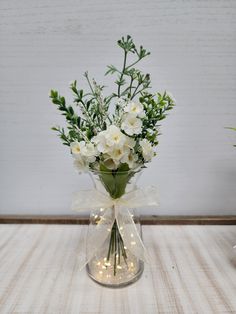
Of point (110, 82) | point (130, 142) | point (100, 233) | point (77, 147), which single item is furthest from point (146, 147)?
point (110, 82)

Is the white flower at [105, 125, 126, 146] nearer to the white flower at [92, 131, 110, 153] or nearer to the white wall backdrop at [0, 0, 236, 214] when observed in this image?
the white flower at [92, 131, 110, 153]

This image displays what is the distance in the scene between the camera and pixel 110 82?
871 millimetres

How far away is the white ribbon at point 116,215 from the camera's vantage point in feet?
2.23

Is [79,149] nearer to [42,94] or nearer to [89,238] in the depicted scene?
[89,238]

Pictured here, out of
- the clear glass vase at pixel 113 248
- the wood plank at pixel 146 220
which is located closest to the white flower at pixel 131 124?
the clear glass vase at pixel 113 248

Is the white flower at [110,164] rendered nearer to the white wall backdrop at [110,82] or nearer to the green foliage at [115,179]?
the green foliage at [115,179]

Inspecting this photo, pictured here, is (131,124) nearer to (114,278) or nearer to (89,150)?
(89,150)

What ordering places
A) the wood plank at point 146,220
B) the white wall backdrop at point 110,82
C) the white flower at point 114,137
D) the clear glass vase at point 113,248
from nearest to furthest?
1. the white flower at point 114,137
2. the clear glass vase at point 113,248
3. the white wall backdrop at point 110,82
4. the wood plank at point 146,220

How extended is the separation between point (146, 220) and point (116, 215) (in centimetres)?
29

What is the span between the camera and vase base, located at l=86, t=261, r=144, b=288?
68 cm

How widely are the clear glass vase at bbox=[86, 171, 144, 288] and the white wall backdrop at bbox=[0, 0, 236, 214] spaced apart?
0.81ft

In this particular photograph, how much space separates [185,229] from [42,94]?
2.03 ft

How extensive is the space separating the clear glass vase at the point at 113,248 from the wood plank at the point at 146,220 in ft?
0.72

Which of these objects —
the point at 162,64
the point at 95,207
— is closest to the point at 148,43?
the point at 162,64
